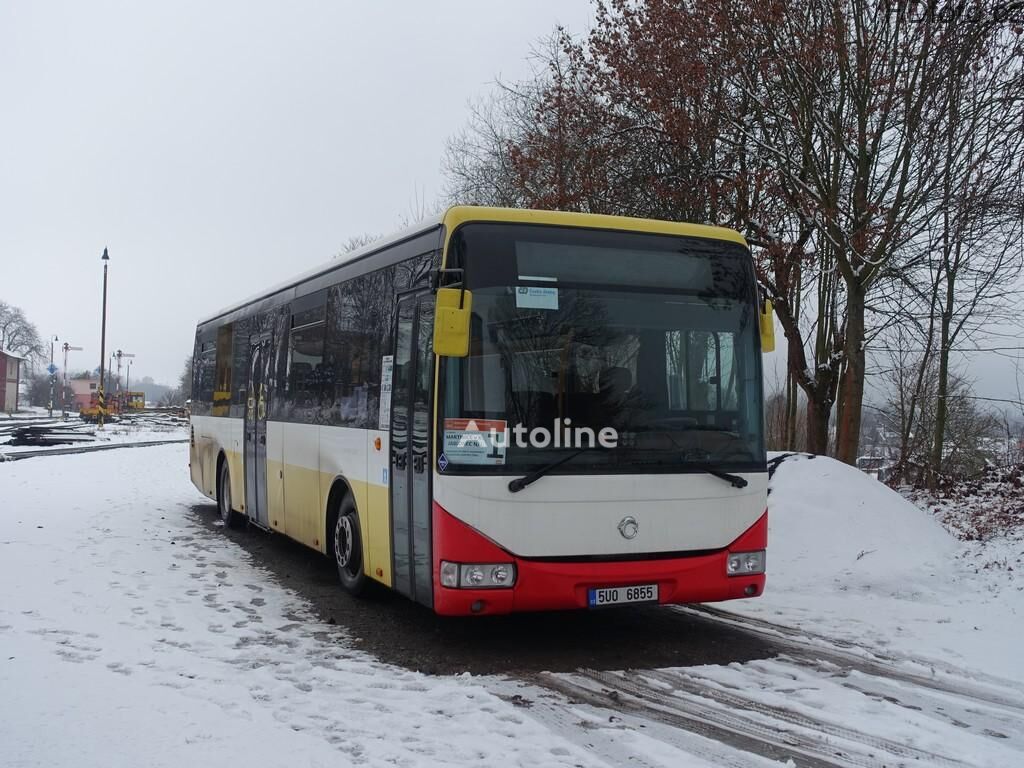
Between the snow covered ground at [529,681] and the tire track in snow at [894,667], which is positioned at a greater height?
the snow covered ground at [529,681]

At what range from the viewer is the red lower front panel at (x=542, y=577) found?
696 centimetres

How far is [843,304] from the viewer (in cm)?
1948

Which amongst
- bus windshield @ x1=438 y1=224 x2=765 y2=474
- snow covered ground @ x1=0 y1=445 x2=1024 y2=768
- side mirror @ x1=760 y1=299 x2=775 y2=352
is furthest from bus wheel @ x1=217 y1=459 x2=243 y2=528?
side mirror @ x1=760 y1=299 x2=775 y2=352

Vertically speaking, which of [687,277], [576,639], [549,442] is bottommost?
[576,639]

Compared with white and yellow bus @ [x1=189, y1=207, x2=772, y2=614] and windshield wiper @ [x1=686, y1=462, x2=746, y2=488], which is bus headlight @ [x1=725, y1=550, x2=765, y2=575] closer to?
white and yellow bus @ [x1=189, y1=207, x2=772, y2=614]

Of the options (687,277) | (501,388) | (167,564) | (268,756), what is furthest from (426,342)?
(167,564)

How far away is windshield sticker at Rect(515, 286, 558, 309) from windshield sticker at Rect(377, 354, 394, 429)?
1.58 meters

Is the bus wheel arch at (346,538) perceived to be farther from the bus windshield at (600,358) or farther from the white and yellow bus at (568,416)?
the bus windshield at (600,358)

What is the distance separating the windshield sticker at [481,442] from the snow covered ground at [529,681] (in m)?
1.46

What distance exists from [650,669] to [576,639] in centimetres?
113

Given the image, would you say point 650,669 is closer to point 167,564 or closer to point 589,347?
point 589,347

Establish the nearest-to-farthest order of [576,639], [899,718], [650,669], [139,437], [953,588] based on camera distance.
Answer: [899,718]
[650,669]
[576,639]
[953,588]
[139,437]

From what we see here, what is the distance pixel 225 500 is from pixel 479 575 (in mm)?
8958

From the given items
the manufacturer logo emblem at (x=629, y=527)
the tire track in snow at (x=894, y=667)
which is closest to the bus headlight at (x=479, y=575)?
the manufacturer logo emblem at (x=629, y=527)
